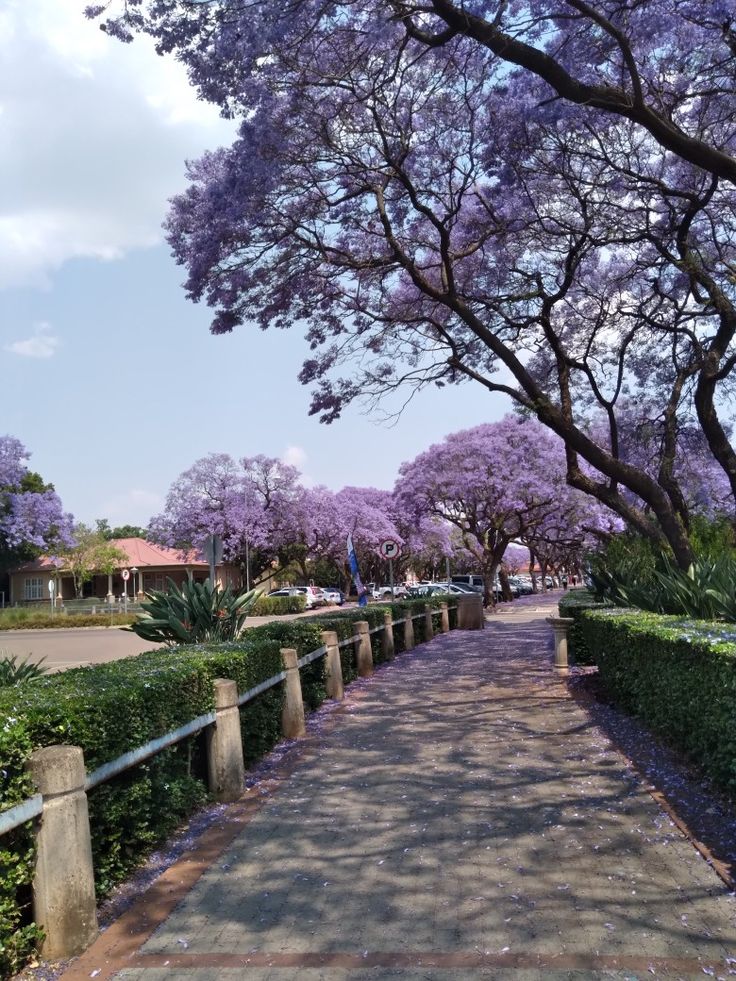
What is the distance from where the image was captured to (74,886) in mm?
3988

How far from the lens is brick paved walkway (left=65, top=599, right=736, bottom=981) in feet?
12.5

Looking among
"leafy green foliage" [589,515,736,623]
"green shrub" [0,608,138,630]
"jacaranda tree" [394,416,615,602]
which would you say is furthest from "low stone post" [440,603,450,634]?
"green shrub" [0,608,138,630]

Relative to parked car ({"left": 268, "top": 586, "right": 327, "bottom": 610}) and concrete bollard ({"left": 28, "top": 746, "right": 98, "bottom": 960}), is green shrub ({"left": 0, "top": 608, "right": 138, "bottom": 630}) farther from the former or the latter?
concrete bollard ({"left": 28, "top": 746, "right": 98, "bottom": 960})

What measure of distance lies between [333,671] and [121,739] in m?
6.95

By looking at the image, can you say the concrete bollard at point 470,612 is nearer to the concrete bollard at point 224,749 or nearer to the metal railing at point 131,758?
the metal railing at point 131,758

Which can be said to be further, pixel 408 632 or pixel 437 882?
pixel 408 632

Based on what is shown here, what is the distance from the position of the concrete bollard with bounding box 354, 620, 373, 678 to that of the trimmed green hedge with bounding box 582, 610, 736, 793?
4.65 metres

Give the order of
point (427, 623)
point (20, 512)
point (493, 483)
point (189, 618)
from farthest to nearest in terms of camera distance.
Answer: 1. point (20, 512)
2. point (493, 483)
3. point (427, 623)
4. point (189, 618)

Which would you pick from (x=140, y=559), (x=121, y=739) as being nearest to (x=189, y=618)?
(x=121, y=739)

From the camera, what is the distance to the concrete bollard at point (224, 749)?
6.52m

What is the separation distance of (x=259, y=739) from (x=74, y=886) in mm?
3997

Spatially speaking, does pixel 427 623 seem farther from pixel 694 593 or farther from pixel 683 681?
pixel 683 681

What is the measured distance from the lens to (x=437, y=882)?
15.6ft

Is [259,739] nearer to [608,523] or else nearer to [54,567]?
[608,523]
